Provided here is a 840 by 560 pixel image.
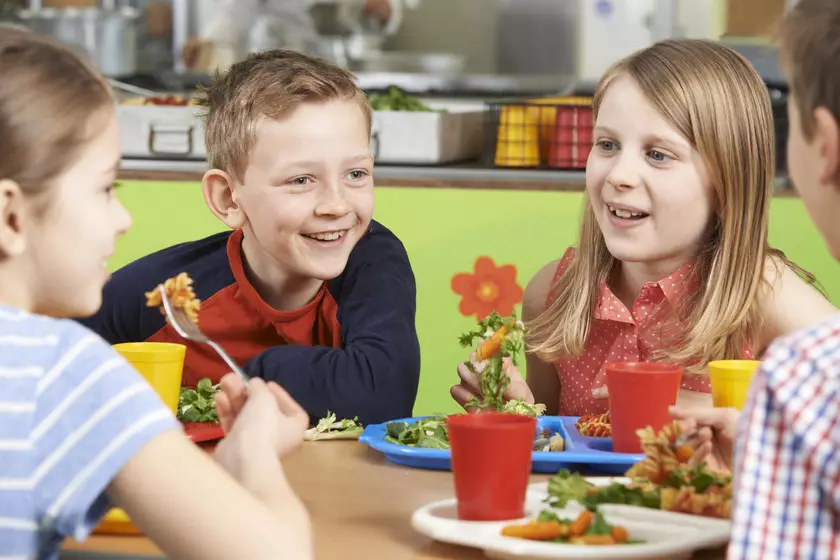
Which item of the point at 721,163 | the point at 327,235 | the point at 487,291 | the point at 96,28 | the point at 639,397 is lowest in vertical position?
the point at 487,291

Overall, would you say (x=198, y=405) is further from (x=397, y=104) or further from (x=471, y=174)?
(x=397, y=104)

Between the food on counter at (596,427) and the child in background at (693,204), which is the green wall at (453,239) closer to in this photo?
the child in background at (693,204)

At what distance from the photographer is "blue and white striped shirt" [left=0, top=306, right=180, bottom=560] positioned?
0.85 m

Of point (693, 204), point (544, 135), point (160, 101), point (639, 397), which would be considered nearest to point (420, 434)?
point (639, 397)

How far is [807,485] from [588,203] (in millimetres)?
1038

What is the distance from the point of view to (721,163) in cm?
164

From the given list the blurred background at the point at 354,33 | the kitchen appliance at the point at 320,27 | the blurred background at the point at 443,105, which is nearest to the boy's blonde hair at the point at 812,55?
the blurred background at the point at 443,105

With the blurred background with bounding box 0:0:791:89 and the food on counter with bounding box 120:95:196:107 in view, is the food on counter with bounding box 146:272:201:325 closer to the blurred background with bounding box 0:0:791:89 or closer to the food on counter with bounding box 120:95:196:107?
the food on counter with bounding box 120:95:196:107

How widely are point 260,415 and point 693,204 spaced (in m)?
0.84

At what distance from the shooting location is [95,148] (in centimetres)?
98

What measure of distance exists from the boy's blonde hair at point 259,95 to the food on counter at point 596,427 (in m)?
0.61

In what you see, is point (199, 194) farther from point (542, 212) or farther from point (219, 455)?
point (219, 455)

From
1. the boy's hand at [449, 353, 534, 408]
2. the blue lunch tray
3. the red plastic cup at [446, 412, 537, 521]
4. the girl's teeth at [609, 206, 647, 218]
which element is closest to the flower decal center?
the girl's teeth at [609, 206, 647, 218]

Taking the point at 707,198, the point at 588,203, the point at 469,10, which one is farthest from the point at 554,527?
the point at 469,10
